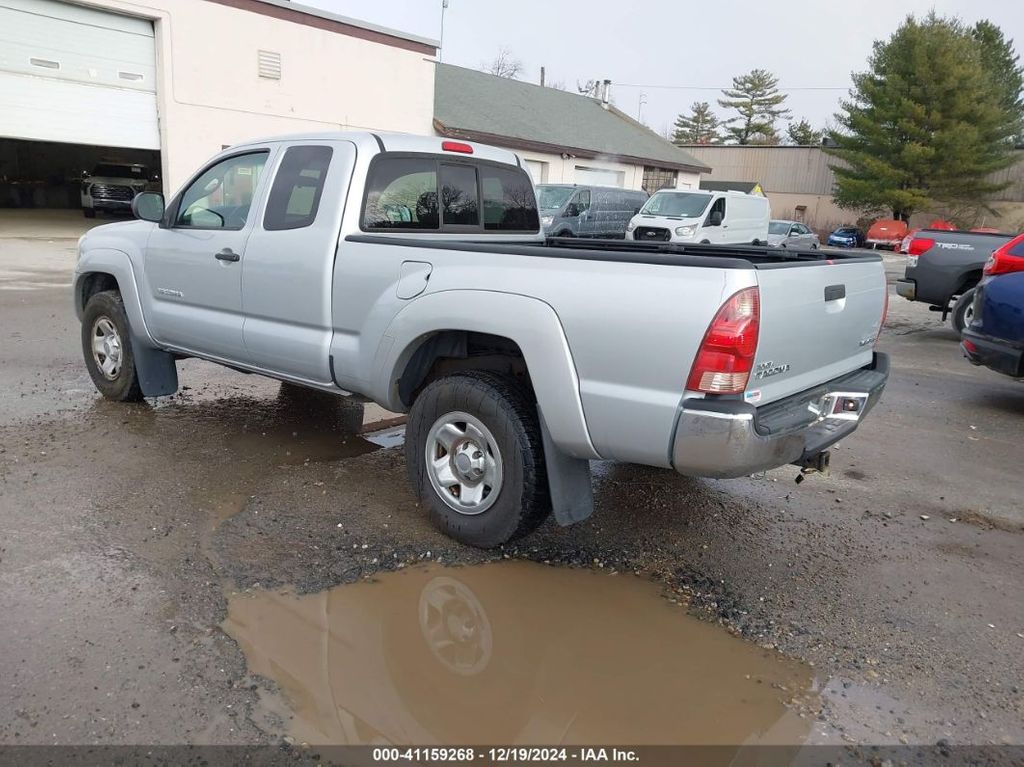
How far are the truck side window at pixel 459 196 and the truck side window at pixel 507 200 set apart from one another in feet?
0.30

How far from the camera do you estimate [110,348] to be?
602cm

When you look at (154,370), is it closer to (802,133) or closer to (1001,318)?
(1001,318)

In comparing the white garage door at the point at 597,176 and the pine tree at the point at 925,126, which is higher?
the pine tree at the point at 925,126

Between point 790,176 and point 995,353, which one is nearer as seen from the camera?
point 995,353

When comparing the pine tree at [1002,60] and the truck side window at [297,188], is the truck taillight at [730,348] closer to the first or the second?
the truck side window at [297,188]

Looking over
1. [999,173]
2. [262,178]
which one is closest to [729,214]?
[262,178]

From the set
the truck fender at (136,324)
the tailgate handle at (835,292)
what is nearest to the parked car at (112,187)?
the truck fender at (136,324)

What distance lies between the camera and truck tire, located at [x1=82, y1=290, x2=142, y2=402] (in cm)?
582

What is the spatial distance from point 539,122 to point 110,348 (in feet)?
87.5

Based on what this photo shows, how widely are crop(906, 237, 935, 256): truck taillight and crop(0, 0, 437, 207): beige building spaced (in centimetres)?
1634

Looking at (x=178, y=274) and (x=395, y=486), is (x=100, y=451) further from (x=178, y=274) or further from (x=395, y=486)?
(x=395, y=486)

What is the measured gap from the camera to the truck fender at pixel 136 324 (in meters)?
5.59

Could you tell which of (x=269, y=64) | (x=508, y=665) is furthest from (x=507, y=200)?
(x=269, y=64)

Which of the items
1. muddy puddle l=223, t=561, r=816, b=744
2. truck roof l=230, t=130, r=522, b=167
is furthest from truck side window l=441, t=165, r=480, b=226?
muddy puddle l=223, t=561, r=816, b=744
